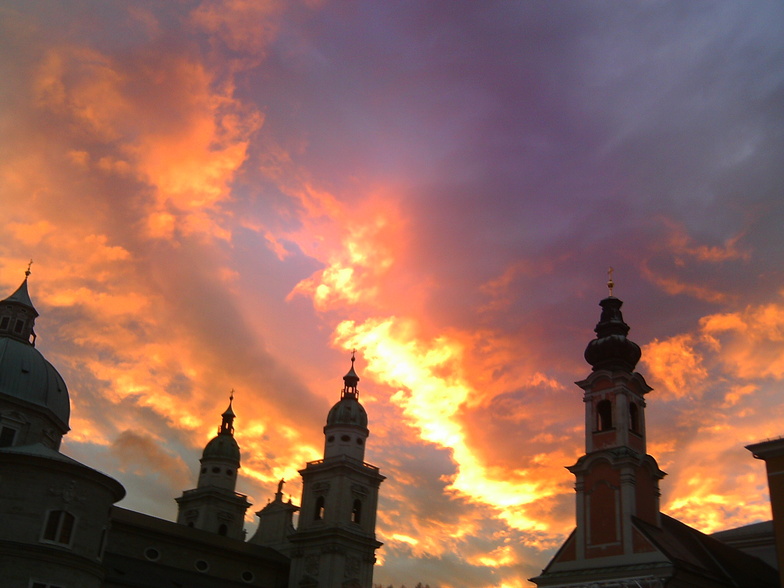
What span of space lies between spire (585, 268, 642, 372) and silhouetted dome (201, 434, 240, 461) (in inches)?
1772

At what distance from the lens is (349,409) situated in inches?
2808

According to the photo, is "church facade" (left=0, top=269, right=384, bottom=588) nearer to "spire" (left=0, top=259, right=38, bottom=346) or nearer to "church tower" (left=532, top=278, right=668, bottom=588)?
"spire" (left=0, top=259, right=38, bottom=346)

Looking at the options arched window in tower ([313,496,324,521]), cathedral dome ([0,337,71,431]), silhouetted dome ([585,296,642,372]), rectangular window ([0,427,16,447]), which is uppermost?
silhouetted dome ([585,296,642,372])

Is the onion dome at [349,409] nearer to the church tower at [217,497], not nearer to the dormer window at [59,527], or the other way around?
the church tower at [217,497]

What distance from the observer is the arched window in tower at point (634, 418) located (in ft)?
151

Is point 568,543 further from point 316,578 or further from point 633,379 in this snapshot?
point 316,578

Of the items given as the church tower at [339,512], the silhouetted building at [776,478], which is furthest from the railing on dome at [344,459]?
the silhouetted building at [776,478]

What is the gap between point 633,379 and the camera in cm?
4691

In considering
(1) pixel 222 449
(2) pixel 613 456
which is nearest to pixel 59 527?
(2) pixel 613 456

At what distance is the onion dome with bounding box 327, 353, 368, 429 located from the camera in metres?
70.1

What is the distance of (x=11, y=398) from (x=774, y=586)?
47.6m

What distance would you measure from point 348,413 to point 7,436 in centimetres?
3025

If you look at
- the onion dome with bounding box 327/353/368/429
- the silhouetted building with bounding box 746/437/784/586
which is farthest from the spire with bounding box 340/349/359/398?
the silhouetted building with bounding box 746/437/784/586

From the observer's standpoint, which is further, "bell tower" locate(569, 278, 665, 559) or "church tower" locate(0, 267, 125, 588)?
"bell tower" locate(569, 278, 665, 559)
